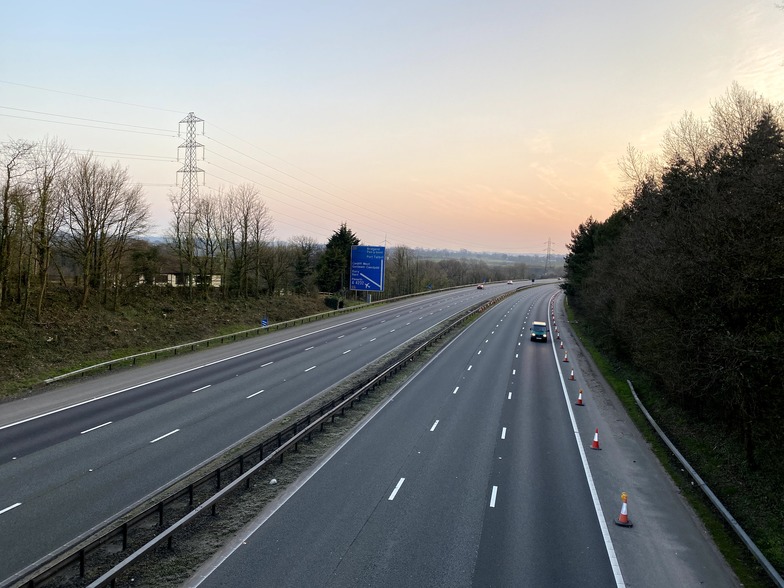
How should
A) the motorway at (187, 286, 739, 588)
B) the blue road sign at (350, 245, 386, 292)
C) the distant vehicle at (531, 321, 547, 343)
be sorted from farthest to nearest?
the blue road sign at (350, 245, 386, 292)
the distant vehicle at (531, 321, 547, 343)
the motorway at (187, 286, 739, 588)

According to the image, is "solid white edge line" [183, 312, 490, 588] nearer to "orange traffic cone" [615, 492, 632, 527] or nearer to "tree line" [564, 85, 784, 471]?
"orange traffic cone" [615, 492, 632, 527]

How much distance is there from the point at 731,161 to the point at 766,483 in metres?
14.5

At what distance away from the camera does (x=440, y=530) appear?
11594 millimetres

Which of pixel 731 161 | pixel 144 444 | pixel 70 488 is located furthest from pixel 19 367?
pixel 731 161

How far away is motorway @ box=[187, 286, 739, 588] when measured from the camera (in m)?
9.98

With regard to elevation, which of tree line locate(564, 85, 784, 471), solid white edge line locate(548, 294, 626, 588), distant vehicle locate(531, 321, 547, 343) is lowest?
solid white edge line locate(548, 294, 626, 588)

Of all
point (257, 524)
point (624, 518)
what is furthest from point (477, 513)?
point (257, 524)

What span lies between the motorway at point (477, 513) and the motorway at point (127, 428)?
167 inches

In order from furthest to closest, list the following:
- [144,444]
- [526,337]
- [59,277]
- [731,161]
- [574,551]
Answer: [526,337]
[59,277]
[731,161]
[144,444]
[574,551]

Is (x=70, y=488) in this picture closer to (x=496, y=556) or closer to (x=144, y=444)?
(x=144, y=444)

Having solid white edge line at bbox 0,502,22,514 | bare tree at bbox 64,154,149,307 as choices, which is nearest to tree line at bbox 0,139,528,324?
bare tree at bbox 64,154,149,307

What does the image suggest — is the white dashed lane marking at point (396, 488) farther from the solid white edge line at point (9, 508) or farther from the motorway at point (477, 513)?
the solid white edge line at point (9, 508)

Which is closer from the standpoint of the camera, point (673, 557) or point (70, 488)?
point (673, 557)

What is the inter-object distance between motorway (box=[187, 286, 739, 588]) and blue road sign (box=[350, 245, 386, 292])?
3202 cm
